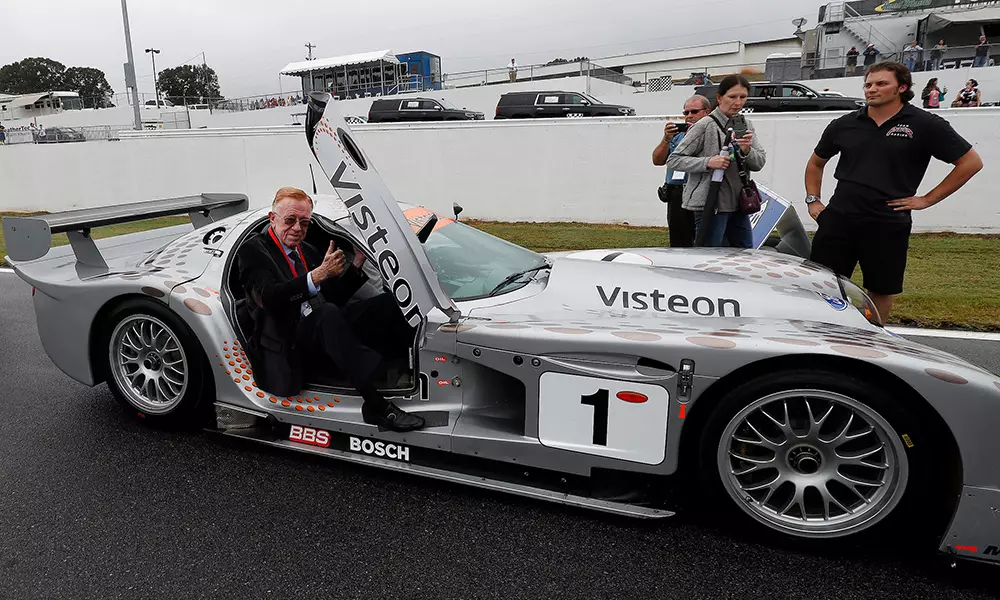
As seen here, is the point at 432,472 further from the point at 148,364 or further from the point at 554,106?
the point at 554,106

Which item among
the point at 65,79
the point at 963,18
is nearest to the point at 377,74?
the point at 963,18

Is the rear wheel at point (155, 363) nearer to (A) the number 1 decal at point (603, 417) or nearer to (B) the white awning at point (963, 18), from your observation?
(A) the number 1 decal at point (603, 417)

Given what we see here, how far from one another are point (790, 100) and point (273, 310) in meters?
18.2

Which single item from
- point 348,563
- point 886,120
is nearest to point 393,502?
point 348,563

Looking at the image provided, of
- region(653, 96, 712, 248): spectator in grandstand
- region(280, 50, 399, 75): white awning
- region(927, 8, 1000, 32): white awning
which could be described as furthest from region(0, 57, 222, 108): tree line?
region(653, 96, 712, 248): spectator in grandstand

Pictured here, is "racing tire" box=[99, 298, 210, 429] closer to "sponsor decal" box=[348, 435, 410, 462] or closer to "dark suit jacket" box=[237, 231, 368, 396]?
"dark suit jacket" box=[237, 231, 368, 396]

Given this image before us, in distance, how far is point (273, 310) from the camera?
2.97 metres

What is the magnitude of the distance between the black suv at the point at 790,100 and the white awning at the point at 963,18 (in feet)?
55.3

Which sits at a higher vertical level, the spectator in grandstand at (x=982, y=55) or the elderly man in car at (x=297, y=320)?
the spectator in grandstand at (x=982, y=55)

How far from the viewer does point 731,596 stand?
2.11 m

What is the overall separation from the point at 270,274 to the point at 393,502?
45.6 inches

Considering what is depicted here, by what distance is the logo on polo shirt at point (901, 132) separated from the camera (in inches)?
144

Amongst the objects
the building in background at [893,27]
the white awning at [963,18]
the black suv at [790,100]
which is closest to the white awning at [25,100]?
the building in background at [893,27]

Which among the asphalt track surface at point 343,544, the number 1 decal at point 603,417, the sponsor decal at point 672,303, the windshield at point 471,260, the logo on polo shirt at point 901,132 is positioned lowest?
the asphalt track surface at point 343,544
